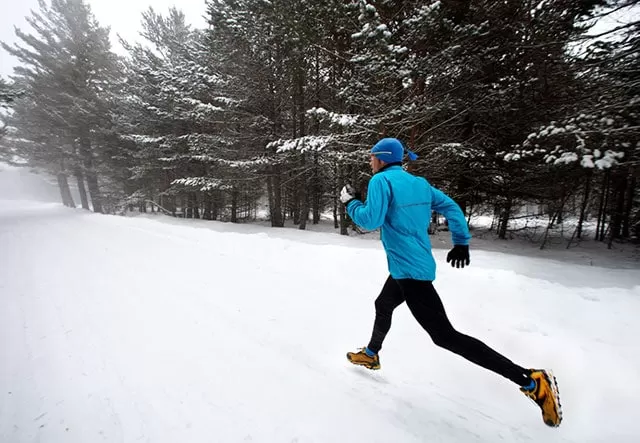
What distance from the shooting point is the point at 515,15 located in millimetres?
6012

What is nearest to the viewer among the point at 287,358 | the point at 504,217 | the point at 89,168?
the point at 287,358

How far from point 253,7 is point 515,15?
884 centimetres

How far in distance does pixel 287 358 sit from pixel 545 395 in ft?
6.52

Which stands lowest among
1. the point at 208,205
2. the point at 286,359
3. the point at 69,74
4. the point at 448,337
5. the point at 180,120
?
the point at 286,359

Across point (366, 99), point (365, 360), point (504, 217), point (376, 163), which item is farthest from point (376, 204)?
point (504, 217)

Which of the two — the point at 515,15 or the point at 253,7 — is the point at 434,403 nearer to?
the point at 515,15

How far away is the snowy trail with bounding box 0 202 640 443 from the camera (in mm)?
1843

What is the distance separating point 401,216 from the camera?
194 centimetres

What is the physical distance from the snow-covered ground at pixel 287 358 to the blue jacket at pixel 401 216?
1100mm

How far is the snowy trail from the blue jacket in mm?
1100

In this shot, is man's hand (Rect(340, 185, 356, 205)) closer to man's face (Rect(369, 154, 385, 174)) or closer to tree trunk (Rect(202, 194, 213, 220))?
man's face (Rect(369, 154, 385, 174))

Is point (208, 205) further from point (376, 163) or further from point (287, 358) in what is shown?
point (376, 163)

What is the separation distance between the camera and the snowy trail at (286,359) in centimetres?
184

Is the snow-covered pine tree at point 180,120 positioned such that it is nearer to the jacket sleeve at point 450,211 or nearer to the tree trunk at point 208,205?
the tree trunk at point 208,205
